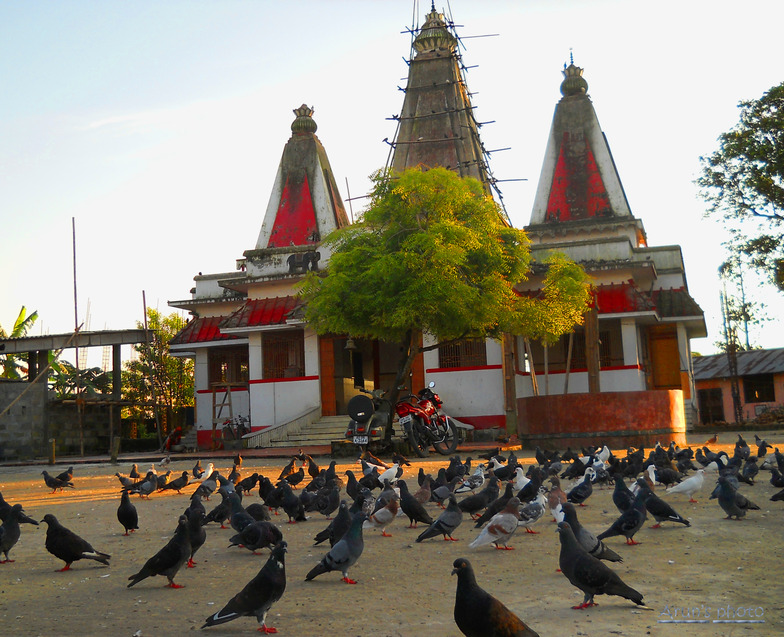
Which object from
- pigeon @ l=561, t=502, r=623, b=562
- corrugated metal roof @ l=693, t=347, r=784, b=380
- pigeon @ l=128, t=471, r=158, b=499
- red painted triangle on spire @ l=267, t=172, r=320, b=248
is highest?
red painted triangle on spire @ l=267, t=172, r=320, b=248

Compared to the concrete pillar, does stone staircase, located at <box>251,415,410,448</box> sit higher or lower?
lower

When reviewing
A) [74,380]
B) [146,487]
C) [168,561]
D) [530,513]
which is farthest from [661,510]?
[74,380]

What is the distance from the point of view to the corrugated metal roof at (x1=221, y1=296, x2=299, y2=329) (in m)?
29.8

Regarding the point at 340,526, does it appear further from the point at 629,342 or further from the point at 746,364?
the point at 746,364

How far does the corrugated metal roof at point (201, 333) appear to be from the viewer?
3312 centimetres

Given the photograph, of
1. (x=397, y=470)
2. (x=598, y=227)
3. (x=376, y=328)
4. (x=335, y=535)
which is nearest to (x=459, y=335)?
(x=376, y=328)

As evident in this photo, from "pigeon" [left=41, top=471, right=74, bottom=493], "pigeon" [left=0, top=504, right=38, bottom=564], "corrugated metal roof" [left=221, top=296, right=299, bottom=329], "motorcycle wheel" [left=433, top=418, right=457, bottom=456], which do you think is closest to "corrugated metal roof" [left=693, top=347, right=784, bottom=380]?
"corrugated metal roof" [left=221, top=296, right=299, bottom=329]

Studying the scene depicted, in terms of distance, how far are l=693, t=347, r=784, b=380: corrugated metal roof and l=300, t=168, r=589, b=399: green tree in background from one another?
1092 inches

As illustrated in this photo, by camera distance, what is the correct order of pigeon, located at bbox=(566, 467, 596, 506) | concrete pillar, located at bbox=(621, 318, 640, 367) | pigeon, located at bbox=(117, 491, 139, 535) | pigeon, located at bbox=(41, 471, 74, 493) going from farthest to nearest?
concrete pillar, located at bbox=(621, 318, 640, 367), pigeon, located at bbox=(41, 471, 74, 493), pigeon, located at bbox=(566, 467, 596, 506), pigeon, located at bbox=(117, 491, 139, 535)

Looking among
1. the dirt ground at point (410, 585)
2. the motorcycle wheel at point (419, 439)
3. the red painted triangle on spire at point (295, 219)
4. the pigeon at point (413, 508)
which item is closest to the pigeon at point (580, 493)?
the dirt ground at point (410, 585)

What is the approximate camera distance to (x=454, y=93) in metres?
34.6

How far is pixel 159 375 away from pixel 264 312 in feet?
54.1

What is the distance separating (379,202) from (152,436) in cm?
2130

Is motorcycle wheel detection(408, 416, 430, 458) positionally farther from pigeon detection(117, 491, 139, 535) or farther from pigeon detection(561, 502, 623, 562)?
pigeon detection(561, 502, 623, 562)
